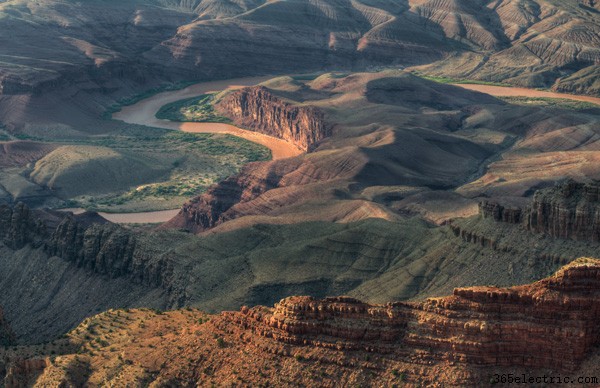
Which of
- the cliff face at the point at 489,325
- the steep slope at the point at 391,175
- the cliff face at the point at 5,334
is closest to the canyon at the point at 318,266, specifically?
the cliff face at the point at 489,325

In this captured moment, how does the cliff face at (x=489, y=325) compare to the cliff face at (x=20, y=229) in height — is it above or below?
above

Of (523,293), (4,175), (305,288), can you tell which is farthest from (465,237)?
(4,175)

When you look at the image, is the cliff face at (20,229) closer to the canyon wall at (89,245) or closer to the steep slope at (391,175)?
the canyon wall at (89,245)

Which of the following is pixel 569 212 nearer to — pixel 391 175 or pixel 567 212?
pixel 567 212

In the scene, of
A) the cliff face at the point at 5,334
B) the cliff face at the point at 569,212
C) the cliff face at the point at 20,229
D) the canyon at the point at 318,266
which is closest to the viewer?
the canyon at the point at 318,266

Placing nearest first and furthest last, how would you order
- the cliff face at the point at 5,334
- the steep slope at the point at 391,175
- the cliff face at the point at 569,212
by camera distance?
the cliff face at the point at 5,334
the cliff face at the point at 569,212
the steep slope at the point at 391,175

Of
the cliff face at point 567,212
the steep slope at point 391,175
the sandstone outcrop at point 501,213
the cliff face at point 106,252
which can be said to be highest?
the cliff face at point 567,212

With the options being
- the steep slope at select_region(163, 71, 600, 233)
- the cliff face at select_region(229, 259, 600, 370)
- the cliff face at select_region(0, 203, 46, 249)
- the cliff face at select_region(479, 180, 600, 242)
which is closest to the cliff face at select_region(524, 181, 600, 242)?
the cliff face at select_region(479, 180, 600, 242)
